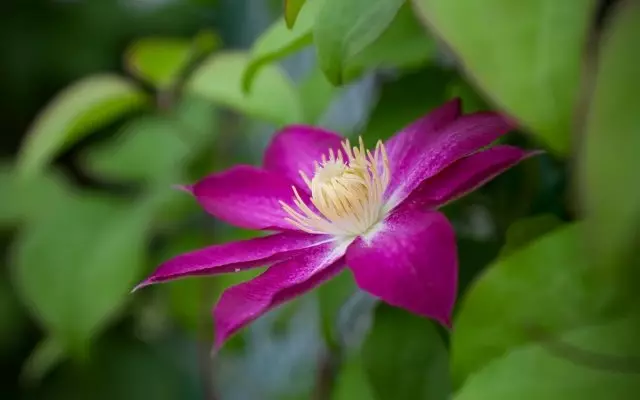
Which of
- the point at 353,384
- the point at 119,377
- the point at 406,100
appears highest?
the point at 406,100

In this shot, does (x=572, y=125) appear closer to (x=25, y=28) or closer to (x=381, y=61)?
(x=381, y=61)

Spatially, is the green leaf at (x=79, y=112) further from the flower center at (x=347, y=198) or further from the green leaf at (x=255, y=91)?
the flower center at (x=347, y=198)

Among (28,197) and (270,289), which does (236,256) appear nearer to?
(270,289)

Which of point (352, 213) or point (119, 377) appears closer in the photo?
point (352, 213)

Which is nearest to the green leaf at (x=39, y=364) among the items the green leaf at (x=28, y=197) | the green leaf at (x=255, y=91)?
the green leaf at (x=28, y=197)

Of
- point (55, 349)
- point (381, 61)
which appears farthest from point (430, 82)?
point (55, 349)

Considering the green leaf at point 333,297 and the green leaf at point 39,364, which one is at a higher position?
the green leaf at point 333,297

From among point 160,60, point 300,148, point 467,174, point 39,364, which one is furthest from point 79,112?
point 39,364
